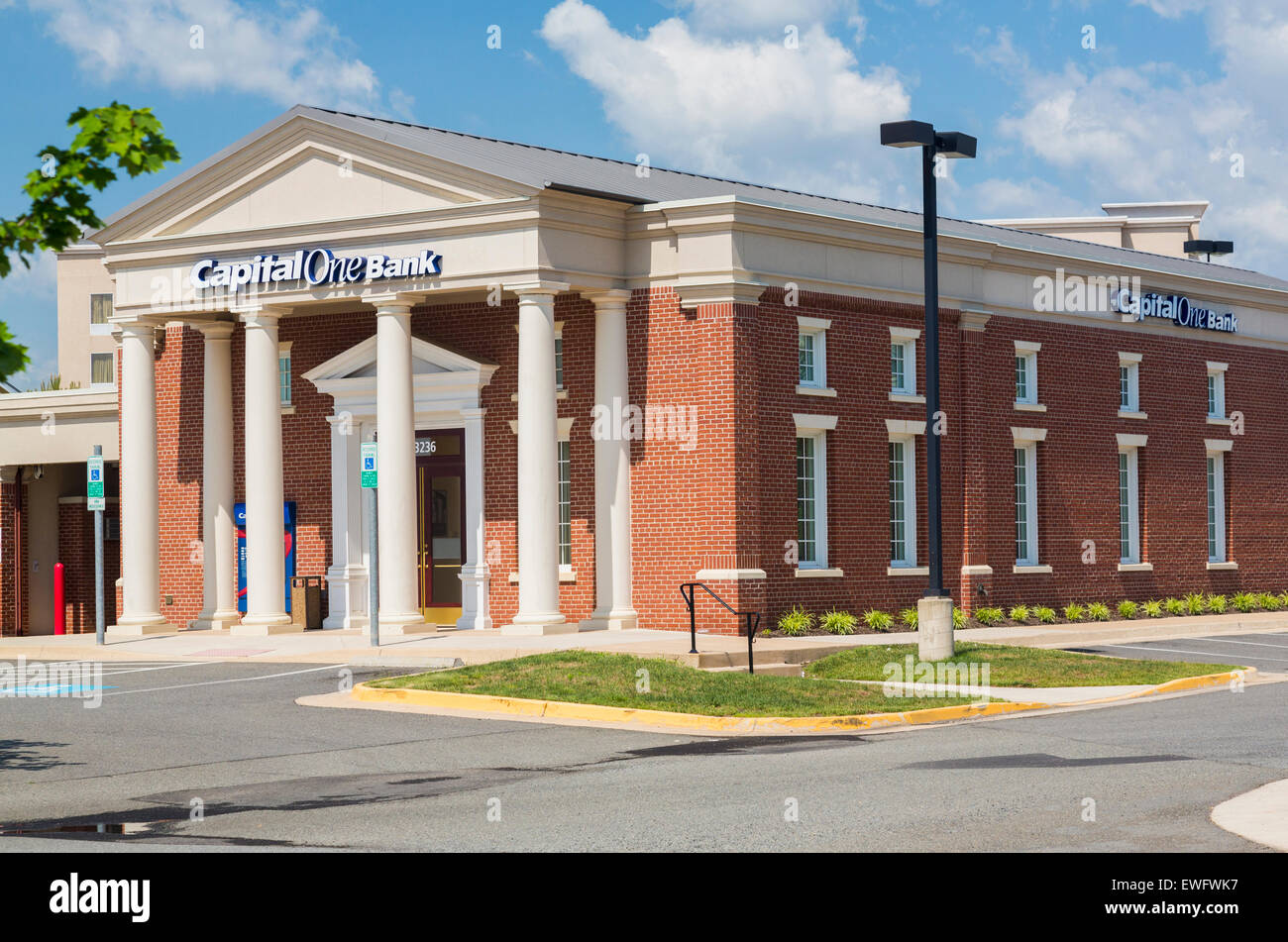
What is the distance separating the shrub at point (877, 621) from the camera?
1161 inches

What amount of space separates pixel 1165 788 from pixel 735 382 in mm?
15255

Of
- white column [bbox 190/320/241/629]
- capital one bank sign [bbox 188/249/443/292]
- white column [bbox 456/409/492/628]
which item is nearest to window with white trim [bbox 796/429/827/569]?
white column [bbox 456/409/492/628]

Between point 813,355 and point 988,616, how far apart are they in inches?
239

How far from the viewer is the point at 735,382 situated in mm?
27422

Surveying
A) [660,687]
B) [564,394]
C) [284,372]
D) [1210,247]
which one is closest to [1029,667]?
[660,687]

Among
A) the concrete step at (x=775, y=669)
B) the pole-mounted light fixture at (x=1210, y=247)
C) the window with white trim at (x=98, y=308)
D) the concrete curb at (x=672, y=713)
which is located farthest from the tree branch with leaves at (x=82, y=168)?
the window with white trim at (x=98, y=308)

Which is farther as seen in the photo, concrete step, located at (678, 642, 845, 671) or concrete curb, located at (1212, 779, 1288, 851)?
concrete step, located at (678, 642, 845, 671)

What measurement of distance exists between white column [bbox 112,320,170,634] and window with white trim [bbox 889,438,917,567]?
13.1 meters

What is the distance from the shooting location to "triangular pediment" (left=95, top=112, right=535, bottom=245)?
27.8 metres

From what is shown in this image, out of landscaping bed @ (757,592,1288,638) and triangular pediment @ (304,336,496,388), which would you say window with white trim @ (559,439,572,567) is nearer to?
triangular pediment @ (304,336,496,388)

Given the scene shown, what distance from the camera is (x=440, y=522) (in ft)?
101

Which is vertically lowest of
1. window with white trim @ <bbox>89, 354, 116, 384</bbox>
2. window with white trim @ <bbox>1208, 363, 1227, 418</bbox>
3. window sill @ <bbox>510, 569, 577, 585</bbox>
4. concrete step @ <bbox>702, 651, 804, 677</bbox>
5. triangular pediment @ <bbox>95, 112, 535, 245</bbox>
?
concrete step @ <bbox>702, 651, 804, 677</bbox>

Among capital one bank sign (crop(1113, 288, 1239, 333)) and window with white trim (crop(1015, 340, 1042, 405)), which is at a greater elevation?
capital one bank sign (crop(1113, 288, 1239, 333))

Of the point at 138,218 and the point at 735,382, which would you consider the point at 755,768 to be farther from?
the point at 138,218
